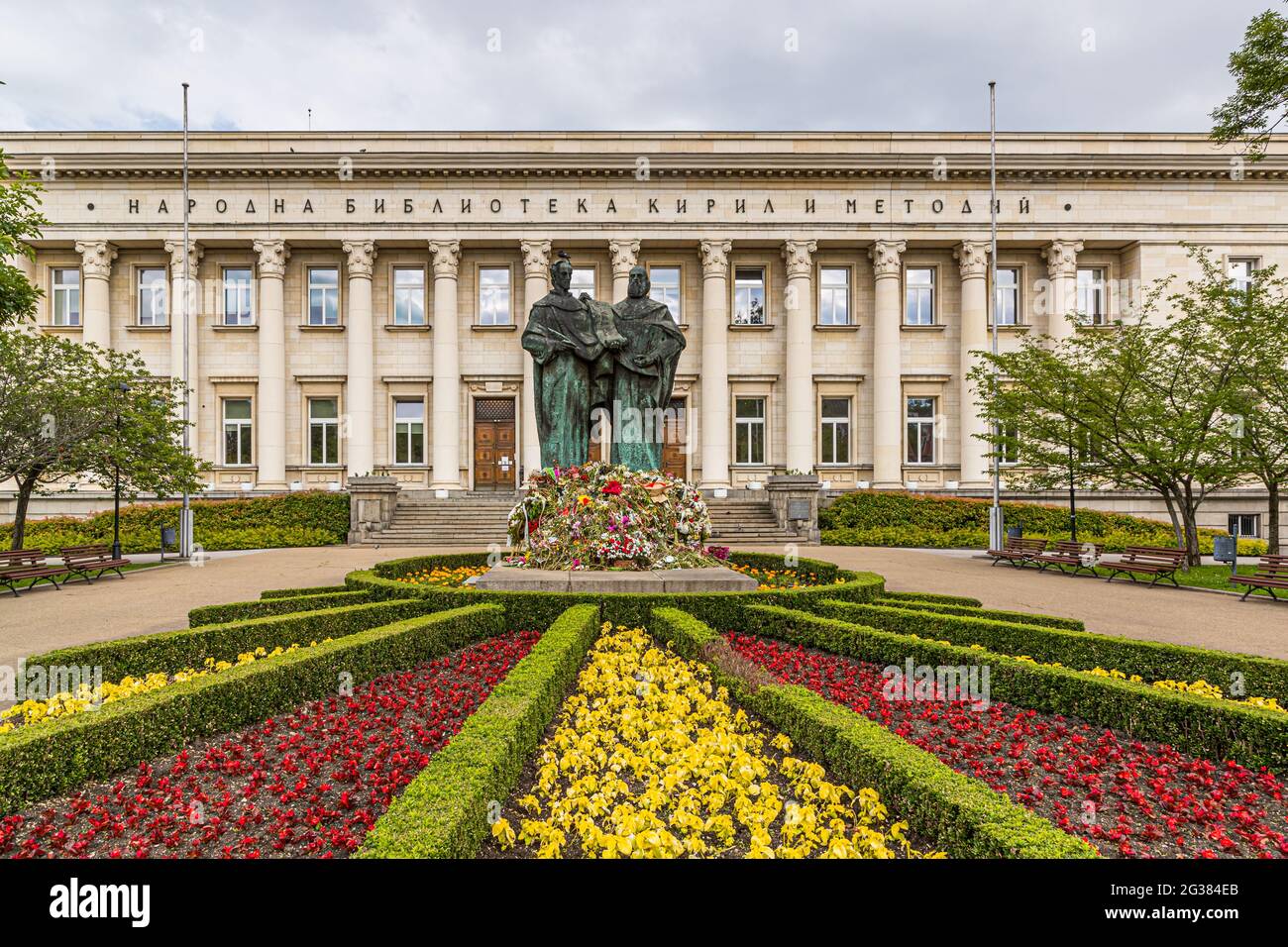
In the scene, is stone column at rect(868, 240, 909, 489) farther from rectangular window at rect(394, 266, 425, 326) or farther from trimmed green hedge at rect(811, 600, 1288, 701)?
trimmed green hedge at rect(811, 600, 1288, 701)

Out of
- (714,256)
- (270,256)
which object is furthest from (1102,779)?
(270,256)

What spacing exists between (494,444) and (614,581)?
22847mm

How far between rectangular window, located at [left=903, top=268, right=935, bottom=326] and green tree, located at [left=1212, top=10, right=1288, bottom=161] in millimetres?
18311

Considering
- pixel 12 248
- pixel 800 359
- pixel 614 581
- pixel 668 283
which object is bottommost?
pixel 614 581

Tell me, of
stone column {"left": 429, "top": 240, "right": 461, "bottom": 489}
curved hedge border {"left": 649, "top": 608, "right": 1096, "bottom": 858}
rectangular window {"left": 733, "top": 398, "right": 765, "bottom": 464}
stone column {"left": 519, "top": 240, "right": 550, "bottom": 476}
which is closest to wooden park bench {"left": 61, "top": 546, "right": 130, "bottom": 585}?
stone column {"left": 429, "top": 240, "right": 461, "bottom": 489}

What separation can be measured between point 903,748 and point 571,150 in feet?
101

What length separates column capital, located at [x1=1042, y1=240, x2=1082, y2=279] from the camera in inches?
1135

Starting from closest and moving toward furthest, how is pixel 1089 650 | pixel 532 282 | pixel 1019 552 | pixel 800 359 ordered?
pixel 1089 650 → pixel 1019 552 → pixel 532 282 → pixel 800 359

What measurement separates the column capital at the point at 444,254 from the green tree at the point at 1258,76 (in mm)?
25433

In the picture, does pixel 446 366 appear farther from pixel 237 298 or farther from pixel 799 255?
pixel 799 255

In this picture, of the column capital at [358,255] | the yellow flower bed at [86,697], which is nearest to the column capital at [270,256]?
the column capital at [358,255]

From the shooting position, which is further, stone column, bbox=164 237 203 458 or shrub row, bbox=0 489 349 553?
stone column, bbox=164 237 203 458

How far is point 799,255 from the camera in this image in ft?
95.1

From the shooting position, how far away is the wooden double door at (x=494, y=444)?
99.7 feet
